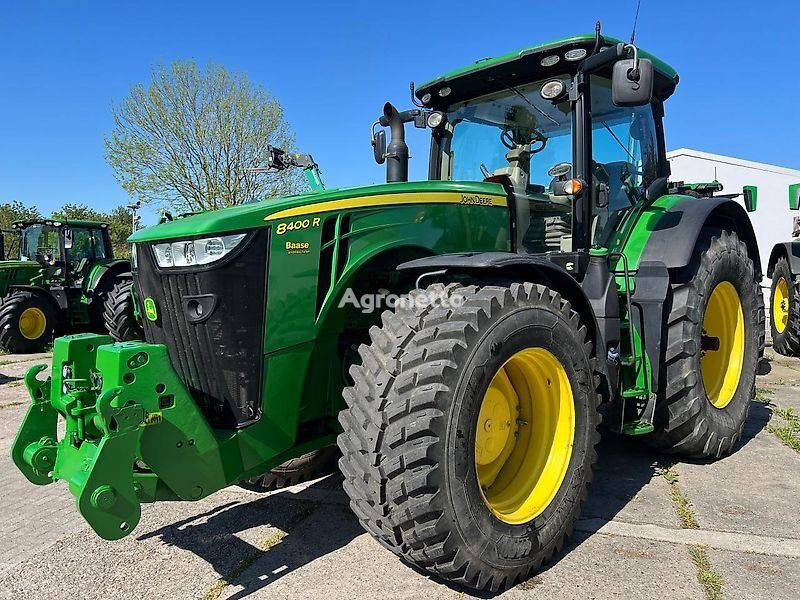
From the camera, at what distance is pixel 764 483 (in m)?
3.65

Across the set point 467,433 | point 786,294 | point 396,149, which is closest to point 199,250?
point 467,433

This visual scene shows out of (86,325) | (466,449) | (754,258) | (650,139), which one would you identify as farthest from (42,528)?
(86,325)

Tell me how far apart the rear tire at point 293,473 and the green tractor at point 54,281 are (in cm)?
788

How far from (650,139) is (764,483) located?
7.89ft

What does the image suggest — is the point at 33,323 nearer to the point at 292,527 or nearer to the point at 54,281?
the point at 54,281

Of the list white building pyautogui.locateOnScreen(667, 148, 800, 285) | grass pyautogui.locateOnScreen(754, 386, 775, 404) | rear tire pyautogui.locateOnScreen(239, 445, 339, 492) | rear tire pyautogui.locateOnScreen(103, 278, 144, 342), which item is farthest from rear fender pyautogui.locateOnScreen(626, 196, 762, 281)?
white building pyautogui.locateOnScreen(667, 148, 800, 285)

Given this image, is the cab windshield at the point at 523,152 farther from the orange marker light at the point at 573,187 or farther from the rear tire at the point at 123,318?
the rear tire at the point at 123,318

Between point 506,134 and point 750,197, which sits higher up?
point 506,134

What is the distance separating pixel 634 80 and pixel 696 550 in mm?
2267

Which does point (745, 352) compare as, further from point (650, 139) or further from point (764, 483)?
point (650, 139)

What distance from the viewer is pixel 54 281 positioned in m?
11.5

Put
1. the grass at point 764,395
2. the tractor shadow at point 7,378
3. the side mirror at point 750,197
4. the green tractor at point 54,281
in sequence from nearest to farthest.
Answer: the side mirror at point 750,197 < the grass at point 764,395 < the tractor shadow at point 7,378 < the green tractor at point 54,281

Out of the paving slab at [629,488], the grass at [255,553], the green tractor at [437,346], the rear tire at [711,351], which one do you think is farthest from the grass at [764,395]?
the grass at [255,553]

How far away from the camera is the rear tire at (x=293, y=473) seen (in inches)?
140
